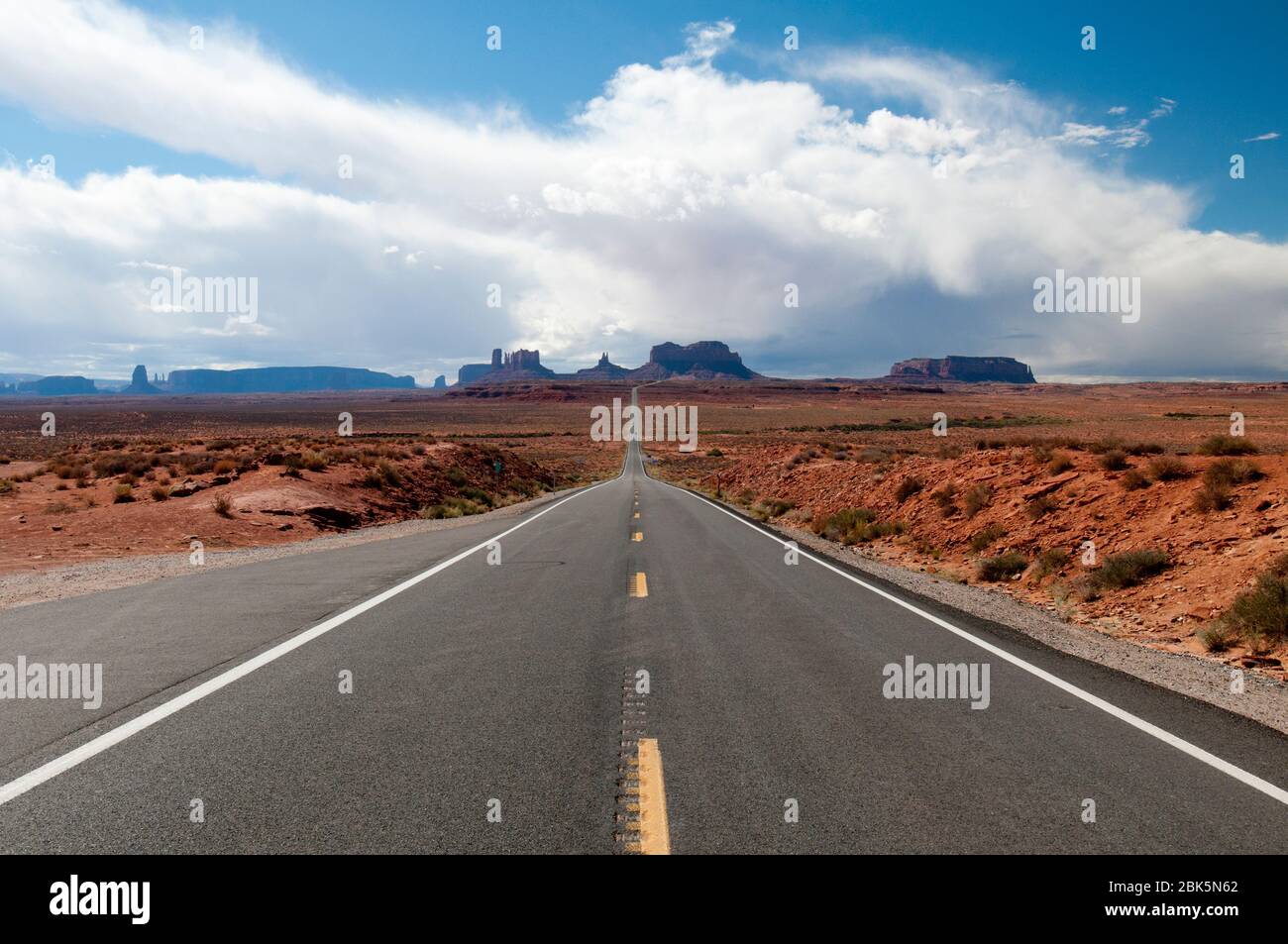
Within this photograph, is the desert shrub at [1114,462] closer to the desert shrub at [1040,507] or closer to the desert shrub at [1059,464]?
the desert shrub at [1059,464]

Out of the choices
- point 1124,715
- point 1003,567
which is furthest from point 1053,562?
point 1124,715

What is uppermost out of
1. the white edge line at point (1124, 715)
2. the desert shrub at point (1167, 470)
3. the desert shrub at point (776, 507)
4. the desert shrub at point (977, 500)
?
the desert shrub at point (1167, 470)

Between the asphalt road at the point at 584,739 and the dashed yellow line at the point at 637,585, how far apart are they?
1067 mm

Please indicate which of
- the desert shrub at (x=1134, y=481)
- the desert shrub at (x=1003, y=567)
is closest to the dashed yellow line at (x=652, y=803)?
the desert shrub at (x=1003, y=567)

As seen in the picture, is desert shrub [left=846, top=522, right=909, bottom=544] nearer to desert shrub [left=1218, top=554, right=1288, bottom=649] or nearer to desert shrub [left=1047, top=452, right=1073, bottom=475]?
Answer: desert shrub [left=1047, top=452, right=1073, bottom=475]

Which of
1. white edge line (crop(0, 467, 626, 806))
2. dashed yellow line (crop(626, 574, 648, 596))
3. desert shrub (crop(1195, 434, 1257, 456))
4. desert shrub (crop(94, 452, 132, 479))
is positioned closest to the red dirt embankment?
desert shrub (crop(1195, 434, 1257, 456))

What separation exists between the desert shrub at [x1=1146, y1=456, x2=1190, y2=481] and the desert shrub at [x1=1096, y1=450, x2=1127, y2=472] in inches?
50.7

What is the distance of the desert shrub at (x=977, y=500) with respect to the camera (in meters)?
16.9

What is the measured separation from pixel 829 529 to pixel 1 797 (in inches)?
705

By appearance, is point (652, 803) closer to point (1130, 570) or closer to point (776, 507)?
point (1130, 570)

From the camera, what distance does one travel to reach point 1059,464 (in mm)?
16719

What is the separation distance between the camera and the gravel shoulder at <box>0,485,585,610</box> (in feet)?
35.6

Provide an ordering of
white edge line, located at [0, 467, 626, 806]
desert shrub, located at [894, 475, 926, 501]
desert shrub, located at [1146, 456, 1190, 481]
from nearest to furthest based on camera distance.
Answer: white edge line, located at [0, 467, 626, 806] < desert shrub, located at [1146, 456, 1190, 481] < desert shrub, located at [894, 475, 926, 501]
